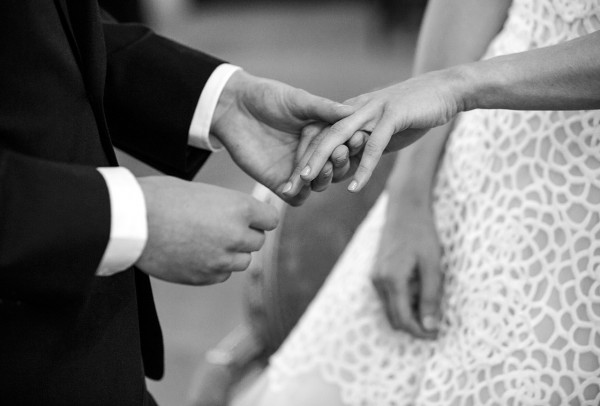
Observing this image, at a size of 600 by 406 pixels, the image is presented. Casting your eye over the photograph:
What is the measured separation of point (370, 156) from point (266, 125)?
0.22 metres

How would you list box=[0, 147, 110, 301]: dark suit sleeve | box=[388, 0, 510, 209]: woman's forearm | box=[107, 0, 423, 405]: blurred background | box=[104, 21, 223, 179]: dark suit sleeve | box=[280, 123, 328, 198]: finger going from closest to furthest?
box=[0, 147, 110, 301]: dark suit sleeve < box=[280, 123, 328, 198]: finger < box=[104, 21, 223, 179]: dark suit sleeve < box=[388, 0, 510, 209]: woman's forearm < box=[107, 0, 423, 405]: blurred background

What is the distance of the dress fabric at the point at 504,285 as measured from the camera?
934mm

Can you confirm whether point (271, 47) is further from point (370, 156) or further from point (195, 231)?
point (195, 231)

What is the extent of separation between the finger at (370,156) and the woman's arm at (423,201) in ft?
0.89

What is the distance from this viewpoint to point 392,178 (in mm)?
1247

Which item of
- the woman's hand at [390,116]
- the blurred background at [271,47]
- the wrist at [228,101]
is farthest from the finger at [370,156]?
the blurred background at [271,47]

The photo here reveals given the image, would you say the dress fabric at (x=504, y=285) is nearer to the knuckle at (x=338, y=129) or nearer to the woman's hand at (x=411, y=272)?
the woman's hand at (x=411, y=272)

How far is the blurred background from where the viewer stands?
2604mm

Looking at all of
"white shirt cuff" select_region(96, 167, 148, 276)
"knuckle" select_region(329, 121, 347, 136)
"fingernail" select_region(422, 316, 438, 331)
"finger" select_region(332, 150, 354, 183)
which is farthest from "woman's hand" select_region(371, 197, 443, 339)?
"white shirt cuff" select_region(96, 167, 148, 276)

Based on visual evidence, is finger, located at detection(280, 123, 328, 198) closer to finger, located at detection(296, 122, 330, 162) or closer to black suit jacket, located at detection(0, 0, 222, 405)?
finger, located at detection(296, 122, 330, 162)

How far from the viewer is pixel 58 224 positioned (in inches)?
27.8

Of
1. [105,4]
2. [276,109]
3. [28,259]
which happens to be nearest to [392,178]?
[276,109]

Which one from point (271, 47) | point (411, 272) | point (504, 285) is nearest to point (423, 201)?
point (411, 272)

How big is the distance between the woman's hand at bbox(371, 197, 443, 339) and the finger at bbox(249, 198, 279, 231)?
316 millimetres
